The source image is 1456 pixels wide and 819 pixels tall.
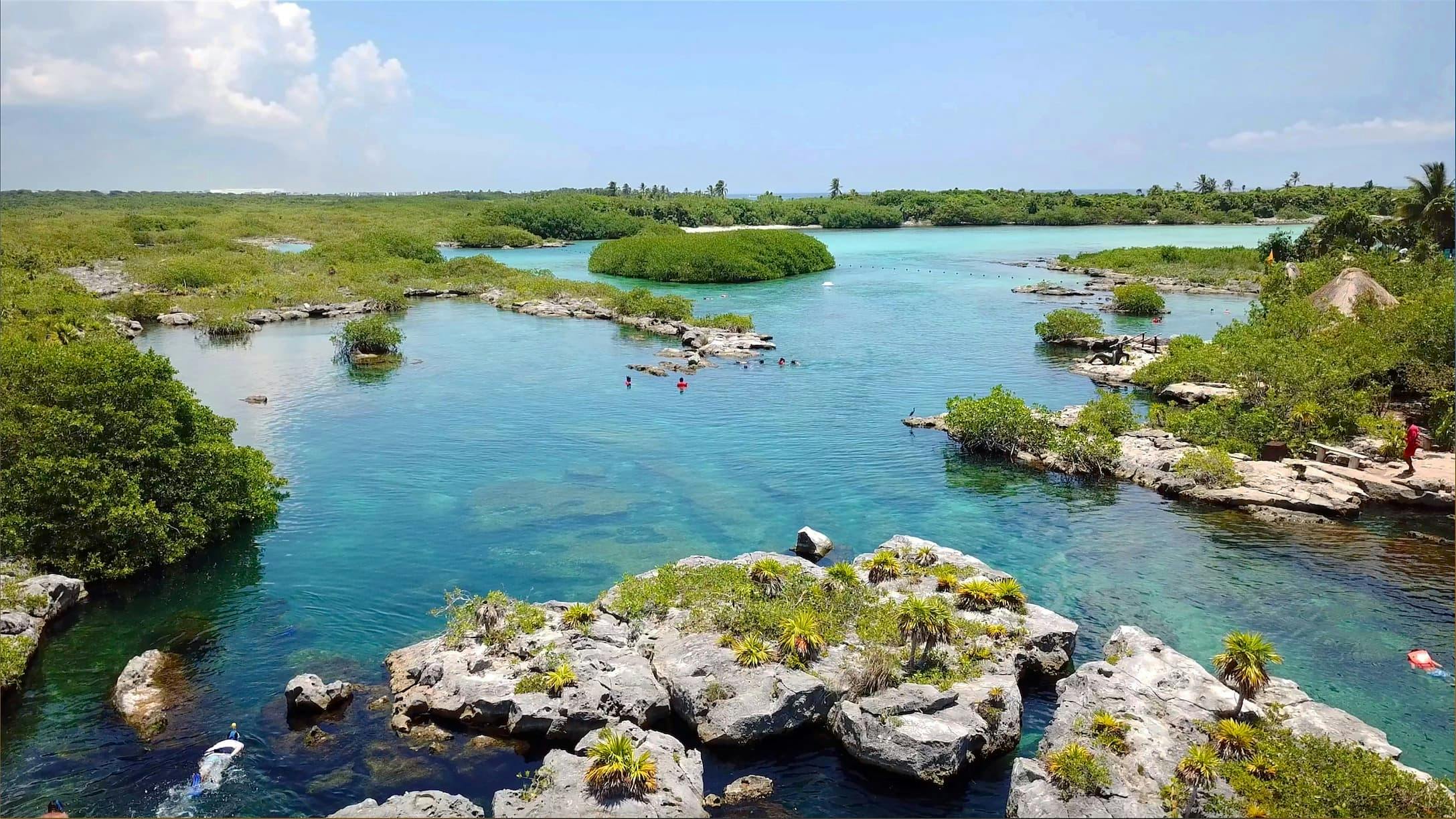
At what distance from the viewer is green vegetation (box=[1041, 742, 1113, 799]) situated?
18.5m

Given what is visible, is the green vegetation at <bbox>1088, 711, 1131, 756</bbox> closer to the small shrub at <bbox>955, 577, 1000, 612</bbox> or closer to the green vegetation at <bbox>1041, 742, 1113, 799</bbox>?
the green vegetation at <bbox>1041, 742, 1113, 799</bbox>

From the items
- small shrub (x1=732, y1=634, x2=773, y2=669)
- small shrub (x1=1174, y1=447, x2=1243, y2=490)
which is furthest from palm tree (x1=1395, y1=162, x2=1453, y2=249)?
small shrub (x1=732, y1=634, x2=773, y2=669)

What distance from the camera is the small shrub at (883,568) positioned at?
29000mm

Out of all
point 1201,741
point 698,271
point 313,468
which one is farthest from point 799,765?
point 698,271

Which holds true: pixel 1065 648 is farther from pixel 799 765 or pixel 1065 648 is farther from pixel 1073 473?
pixel 1073 473

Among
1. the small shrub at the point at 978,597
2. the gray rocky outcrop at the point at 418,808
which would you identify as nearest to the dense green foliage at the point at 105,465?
the gray rocky outcrop at the point at 418,808

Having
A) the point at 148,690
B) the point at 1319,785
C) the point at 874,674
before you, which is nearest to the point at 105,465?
the point at 148,690

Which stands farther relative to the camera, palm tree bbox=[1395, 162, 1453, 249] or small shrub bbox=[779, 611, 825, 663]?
palm tree bbox=[1395, 162, 1453, 249]

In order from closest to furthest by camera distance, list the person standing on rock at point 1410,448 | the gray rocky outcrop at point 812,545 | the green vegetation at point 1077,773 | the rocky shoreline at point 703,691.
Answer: the green vegetation at point 1077,773, the rocky shoreline at point 703,691, the gray rocky outcrop at point 812,545, the person standing on rock at point 1410,448

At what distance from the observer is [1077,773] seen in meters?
18.6

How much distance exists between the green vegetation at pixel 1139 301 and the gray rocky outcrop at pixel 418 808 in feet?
286

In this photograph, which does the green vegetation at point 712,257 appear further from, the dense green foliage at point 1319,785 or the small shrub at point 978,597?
the dense green foliage at point 1319,785

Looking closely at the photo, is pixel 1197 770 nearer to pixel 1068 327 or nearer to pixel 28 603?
pixel 28 603

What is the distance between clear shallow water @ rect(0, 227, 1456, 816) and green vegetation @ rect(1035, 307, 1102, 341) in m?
8.29
